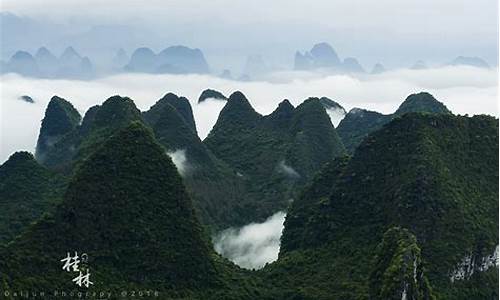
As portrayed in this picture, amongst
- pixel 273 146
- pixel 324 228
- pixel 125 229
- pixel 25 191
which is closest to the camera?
pixel 125 229

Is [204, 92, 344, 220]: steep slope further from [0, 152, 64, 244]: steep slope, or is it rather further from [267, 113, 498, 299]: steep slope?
[267, 113, 498, 299]: steep slope

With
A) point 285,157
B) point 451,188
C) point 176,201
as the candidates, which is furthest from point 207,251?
point 285,157

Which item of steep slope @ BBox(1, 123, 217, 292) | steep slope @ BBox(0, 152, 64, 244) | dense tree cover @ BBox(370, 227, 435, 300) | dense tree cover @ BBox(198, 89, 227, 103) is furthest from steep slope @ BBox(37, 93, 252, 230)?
dense tree cover @ BBox(198, 89, 227, 103)

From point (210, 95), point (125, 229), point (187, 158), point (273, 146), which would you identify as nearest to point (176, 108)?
point (273, 146)

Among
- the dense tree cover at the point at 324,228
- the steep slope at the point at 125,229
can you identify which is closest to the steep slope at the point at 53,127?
the dense tree cover at the point at 324,228

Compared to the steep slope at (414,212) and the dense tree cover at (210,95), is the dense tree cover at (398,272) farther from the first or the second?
the dense tree cover at (210,95)

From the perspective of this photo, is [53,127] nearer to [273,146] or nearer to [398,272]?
[273,146]
